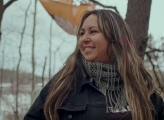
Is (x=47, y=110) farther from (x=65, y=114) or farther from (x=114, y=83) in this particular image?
(x=114, y=83)

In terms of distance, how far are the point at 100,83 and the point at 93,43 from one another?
0.89 ft

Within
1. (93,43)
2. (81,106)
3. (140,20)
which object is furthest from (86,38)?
(140,20)

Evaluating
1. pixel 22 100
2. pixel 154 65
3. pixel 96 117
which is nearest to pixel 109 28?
pixel 96 117

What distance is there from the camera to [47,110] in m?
2.09

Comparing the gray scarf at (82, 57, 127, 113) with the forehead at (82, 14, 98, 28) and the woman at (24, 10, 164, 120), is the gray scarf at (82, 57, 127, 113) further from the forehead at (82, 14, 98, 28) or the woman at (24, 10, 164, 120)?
the forehead at (82, 14, 98, 28)

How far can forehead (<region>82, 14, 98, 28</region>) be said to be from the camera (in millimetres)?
2231

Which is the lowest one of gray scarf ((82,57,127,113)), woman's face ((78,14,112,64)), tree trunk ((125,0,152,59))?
gray scarf ((82,57,127,113))

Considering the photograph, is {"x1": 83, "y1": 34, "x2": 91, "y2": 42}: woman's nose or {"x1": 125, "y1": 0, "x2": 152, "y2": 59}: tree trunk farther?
{"x1": 125, "y1": 0, "x2": 152, "y2": 59}: tree trunk

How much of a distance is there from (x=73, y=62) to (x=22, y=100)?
49.1ft

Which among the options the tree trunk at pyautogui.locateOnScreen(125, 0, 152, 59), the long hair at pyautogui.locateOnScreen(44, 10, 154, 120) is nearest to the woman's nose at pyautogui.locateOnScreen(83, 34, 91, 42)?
the long hair at pyautogui.locateOnScreen(44, 10, 154, 120)

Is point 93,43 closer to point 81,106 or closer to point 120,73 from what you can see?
point 120,73

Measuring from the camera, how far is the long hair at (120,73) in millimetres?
2135

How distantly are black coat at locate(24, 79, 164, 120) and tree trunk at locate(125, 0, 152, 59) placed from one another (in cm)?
231

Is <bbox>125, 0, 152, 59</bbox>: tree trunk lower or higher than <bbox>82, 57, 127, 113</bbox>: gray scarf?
higher
